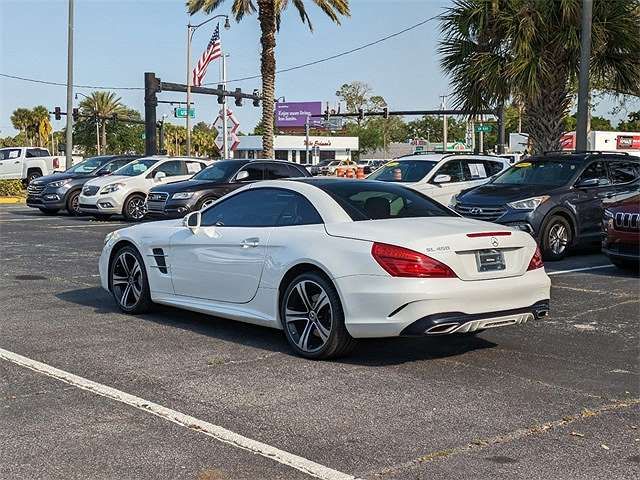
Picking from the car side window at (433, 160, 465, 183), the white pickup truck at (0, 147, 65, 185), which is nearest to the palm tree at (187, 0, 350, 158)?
the white pickup truck at (0, 147, 65, 185)

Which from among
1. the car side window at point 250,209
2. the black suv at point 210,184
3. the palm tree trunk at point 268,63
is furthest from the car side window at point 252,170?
the palm tree trunk at point 268,63

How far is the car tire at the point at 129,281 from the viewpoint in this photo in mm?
8234

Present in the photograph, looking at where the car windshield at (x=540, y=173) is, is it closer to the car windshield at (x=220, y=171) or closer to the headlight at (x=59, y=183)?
the car windshield at (x=220, y=171)

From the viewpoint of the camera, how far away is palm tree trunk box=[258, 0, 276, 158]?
3111cm

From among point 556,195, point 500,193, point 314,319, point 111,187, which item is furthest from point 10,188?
point 314,319

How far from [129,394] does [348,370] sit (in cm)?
159

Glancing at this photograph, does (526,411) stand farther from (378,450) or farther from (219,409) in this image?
(219,409)

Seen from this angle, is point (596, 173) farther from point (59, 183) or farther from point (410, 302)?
point (59, 183)

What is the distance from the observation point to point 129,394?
18.2 feet

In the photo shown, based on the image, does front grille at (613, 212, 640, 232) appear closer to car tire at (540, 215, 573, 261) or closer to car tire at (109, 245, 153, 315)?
car tire at (540, 215, 573, 261)

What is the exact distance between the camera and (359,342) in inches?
270

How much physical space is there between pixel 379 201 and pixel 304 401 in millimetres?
2222

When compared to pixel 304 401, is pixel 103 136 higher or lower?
higher

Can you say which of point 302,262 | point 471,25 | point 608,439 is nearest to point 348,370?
point 302,262
